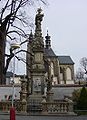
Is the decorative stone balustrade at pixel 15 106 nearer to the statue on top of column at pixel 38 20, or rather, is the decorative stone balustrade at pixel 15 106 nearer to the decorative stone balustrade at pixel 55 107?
the decorative stone balustrade at pixel 55 107

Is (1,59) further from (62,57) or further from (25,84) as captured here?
(62,57)

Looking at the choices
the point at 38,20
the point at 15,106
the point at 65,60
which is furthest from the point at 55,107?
the point at 65,60

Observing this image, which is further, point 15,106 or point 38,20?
point 38,20

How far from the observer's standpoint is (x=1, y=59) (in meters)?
35.4

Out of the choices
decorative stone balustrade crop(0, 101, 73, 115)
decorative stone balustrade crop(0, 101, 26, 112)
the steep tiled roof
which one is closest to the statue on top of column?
decorative stone balustrade crop(0, 101, 26, 112)

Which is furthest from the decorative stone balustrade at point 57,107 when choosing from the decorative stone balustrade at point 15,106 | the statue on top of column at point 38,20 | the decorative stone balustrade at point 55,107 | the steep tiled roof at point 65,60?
the steep tiled roof at point 65,60

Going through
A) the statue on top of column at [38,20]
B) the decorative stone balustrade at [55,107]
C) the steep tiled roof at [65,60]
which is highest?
the steep tiled roof at [65,60]

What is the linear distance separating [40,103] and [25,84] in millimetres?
2842

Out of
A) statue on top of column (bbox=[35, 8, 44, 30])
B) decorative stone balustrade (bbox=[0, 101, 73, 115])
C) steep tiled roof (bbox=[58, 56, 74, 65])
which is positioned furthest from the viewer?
steep tiled roof (bbox=[58, 56, 74, 65])

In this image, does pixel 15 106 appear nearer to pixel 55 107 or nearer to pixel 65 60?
pixel 55 107

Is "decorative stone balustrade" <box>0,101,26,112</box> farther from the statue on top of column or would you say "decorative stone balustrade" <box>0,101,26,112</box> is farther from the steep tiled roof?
the steep tiled roof

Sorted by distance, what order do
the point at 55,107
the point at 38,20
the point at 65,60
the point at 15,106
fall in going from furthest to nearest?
the point at 65,60 < the point at 38,20 < the point at 15,106 < the point at 55,107

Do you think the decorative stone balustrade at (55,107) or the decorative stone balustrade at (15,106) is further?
the decorative stone balustrade at (15,106)

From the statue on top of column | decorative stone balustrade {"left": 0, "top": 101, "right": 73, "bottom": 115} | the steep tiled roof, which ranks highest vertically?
the steep tiled roof
